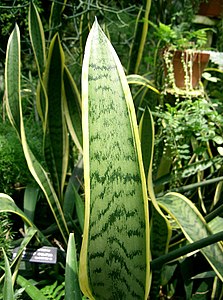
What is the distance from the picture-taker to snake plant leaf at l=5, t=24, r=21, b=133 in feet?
3.06

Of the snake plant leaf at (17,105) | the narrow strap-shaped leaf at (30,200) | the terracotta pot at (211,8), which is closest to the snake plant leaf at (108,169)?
the snake plant leaf at (17,105)

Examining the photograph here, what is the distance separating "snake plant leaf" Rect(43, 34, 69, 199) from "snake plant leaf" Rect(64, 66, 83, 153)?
0.15ft

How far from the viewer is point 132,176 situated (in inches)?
19.3

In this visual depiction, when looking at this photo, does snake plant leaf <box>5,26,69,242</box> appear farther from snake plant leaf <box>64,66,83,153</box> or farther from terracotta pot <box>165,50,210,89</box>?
terracotta pot <box>165,50,210,89</box>

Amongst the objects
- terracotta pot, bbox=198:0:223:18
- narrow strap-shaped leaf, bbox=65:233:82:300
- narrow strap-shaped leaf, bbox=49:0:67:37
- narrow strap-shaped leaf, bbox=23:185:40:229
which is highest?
terracotta pot, bbox=198:0:223:18

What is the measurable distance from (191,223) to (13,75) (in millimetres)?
477

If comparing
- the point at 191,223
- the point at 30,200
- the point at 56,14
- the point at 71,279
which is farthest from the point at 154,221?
the point at 56,14

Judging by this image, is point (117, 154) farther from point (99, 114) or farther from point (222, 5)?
point (222, 5)

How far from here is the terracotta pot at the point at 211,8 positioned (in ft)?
5.06

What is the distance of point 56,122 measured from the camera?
111 cm

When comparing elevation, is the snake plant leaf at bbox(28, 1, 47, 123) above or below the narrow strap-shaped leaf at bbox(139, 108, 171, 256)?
above

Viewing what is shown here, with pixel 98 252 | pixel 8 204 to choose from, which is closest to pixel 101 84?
pixel 98 252

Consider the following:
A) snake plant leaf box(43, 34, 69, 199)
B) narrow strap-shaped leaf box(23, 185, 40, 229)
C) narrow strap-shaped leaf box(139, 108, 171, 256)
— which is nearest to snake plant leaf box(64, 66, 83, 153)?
snake plant leaf box(43, 34, 69, 199)

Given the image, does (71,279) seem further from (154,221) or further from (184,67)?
(184,67)
